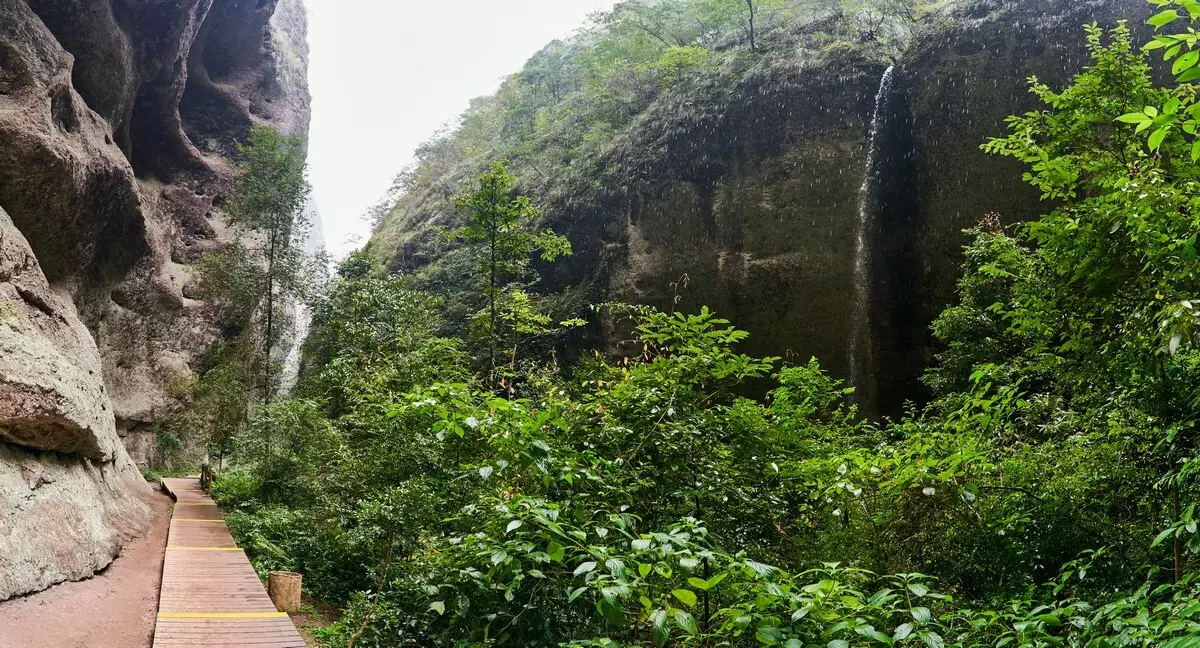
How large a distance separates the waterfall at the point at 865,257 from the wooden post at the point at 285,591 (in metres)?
12.3

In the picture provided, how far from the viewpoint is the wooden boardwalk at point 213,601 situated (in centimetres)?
542

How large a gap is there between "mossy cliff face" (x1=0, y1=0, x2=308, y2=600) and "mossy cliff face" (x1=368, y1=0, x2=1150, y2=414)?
34.3 ft

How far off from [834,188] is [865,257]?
201cm

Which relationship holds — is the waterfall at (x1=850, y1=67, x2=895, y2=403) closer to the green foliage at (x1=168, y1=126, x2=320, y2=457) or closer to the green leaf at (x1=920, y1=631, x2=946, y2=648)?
the green foliage at (x1=168, y1=126, x2=320, y2=457)

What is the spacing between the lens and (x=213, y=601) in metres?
6.46

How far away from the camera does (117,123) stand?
17.6 meters

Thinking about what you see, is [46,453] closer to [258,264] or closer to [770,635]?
[770,635]

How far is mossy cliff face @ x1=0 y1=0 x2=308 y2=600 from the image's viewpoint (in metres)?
7.62

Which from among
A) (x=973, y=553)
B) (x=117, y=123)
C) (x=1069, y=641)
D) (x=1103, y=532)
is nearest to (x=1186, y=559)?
(x=1103, y=532)

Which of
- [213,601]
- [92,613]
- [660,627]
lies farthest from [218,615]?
[660,627]

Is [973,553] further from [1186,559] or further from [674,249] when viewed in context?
[674,249]

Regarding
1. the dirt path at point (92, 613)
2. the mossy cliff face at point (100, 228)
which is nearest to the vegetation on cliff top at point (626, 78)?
the mossy cliff face at point (100, 228)

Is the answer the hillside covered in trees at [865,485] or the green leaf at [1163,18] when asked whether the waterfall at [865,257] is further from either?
the green leaf at [1163,18]

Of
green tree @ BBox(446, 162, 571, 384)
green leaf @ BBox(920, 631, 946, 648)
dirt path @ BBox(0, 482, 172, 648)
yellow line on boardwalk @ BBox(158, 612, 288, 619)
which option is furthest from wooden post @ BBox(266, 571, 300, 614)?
green leaf @ BBox(920, 631, 946, 648)
